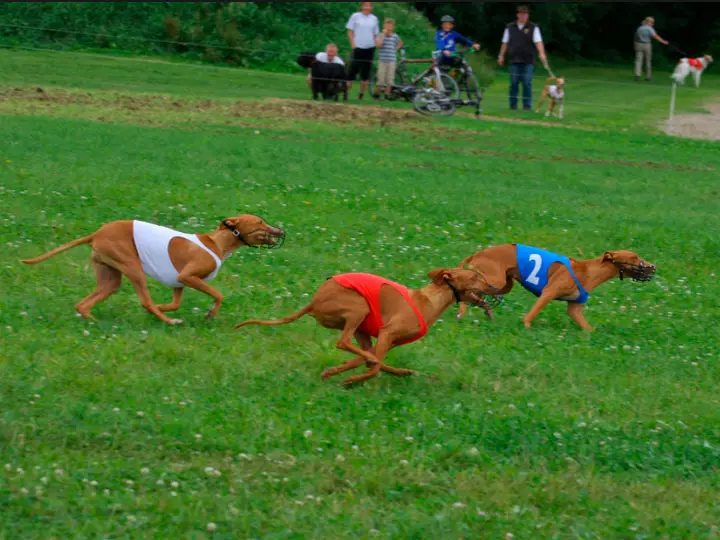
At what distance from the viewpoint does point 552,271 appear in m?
9.39

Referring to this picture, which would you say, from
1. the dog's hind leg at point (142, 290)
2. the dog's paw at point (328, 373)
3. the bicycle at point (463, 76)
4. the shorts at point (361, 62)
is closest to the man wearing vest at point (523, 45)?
the bicycle at point (463, 76)

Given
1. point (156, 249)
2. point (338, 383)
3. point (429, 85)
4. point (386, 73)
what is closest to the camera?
point (338, 383)

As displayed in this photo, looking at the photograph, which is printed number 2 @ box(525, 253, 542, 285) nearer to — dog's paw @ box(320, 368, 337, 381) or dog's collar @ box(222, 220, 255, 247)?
dog's collar @ box(222, 220, 255, 247)

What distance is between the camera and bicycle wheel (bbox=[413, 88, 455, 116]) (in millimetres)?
25688

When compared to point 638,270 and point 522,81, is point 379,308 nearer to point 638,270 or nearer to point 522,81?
point 638,270

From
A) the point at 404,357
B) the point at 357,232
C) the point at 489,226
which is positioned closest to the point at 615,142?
the point at 489,226

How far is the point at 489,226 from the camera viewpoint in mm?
13352

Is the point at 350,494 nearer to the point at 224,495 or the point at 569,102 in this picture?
the point at 224,495

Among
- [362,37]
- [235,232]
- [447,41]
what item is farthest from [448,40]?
[235,232]

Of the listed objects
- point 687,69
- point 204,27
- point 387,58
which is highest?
point 204,27

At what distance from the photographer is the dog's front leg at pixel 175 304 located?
8.56 metres

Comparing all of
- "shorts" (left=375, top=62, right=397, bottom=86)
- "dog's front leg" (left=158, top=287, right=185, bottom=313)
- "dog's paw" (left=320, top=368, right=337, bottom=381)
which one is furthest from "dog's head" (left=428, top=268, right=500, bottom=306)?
"shorts" (left=375, top=62, right=397, bottom=86)

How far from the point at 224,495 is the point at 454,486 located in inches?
47.8

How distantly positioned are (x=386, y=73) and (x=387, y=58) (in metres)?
0.49
